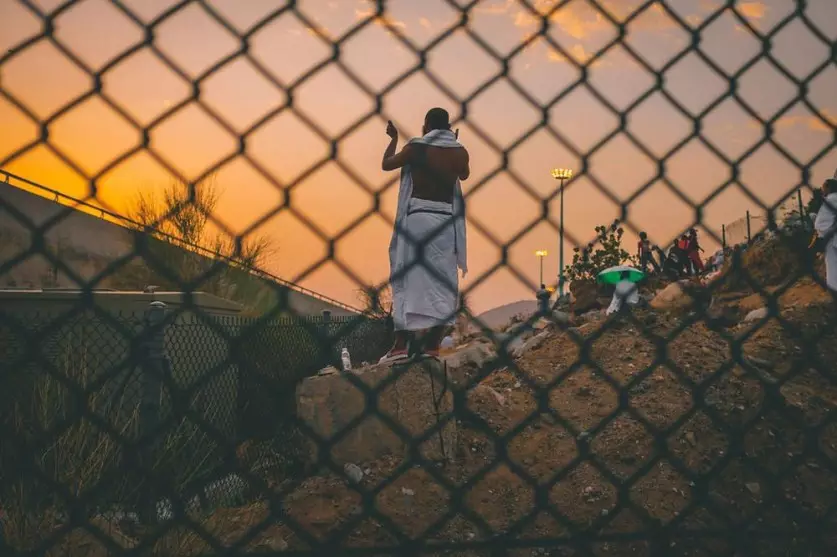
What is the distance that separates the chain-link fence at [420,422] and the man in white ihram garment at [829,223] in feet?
0.37

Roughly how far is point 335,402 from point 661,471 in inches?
90.1

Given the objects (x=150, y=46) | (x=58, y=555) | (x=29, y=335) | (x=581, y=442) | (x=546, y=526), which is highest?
(x=150, y=46)

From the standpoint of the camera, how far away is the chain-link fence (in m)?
1.15

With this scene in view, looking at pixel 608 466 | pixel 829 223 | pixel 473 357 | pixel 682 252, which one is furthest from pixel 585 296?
pixel 682 252

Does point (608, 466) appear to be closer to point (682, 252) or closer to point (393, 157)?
point (682, 252)

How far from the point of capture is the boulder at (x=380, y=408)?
503 cm

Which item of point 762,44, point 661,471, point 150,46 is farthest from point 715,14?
point 661,471

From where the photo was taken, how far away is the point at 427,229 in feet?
8.43

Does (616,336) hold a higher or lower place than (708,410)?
higher

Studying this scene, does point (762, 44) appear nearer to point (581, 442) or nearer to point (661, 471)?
point (581, 442)

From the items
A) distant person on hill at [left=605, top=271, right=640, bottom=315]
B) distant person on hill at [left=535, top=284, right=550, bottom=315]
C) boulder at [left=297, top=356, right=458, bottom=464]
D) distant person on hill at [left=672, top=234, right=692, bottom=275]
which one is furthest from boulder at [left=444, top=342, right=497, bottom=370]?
distant person on hill at [left=535, top=284, right=550, bottom=315]

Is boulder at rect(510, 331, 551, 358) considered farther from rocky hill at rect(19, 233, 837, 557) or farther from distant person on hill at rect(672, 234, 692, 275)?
distant person on hill at rect(672, 234, 692, 275)

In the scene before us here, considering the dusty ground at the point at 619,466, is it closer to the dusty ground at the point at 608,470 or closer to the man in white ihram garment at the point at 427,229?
the dusty ground at the point at 608,470

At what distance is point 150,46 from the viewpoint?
42.1 inches
